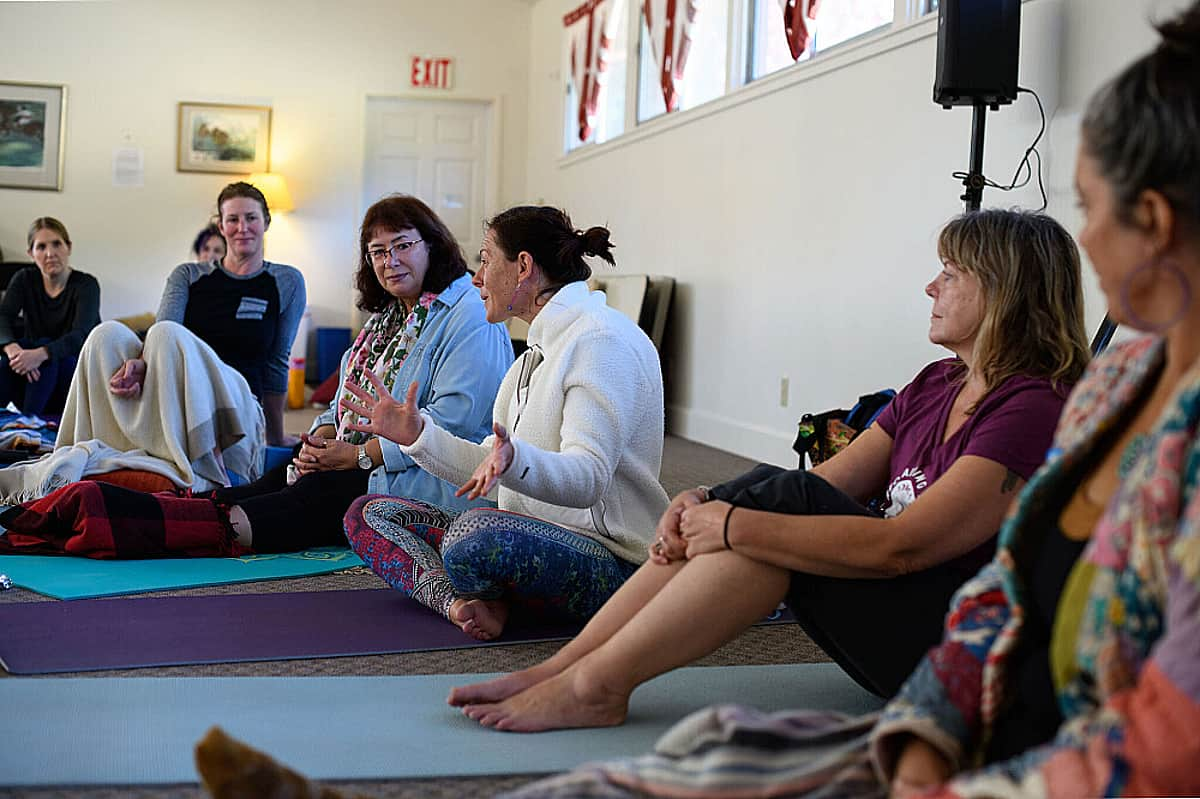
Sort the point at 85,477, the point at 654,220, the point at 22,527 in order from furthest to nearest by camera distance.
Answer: the point at 654,220 < the point at 85,477 < the point at 22,527

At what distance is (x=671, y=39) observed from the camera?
7062mm

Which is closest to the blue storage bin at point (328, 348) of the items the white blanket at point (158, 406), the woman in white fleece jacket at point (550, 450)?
the white blanket at point (158, 406)

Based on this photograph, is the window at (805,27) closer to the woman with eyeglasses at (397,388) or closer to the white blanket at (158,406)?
the woman with eyeglasses at (397,388)

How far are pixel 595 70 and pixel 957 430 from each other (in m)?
7.07

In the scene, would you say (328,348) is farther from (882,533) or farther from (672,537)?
(882,533)

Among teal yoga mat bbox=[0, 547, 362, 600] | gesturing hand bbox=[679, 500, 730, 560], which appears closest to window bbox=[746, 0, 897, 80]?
teal yoga mat bbox=[0, 547, 362, 600]

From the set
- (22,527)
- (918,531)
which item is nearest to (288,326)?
(22,527)

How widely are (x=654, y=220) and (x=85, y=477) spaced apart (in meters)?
4.23

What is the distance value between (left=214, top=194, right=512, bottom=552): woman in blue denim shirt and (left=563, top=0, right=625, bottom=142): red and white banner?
5.18 metres

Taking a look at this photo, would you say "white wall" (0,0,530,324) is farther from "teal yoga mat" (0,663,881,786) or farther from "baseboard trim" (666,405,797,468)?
"teal yoga mat" (0,663,881,786)

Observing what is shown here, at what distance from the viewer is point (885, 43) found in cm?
482

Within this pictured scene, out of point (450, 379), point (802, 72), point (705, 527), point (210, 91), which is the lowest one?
point (705, 527)

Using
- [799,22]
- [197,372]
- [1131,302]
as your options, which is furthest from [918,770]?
[799,22]

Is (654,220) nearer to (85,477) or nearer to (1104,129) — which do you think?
(85,477)
